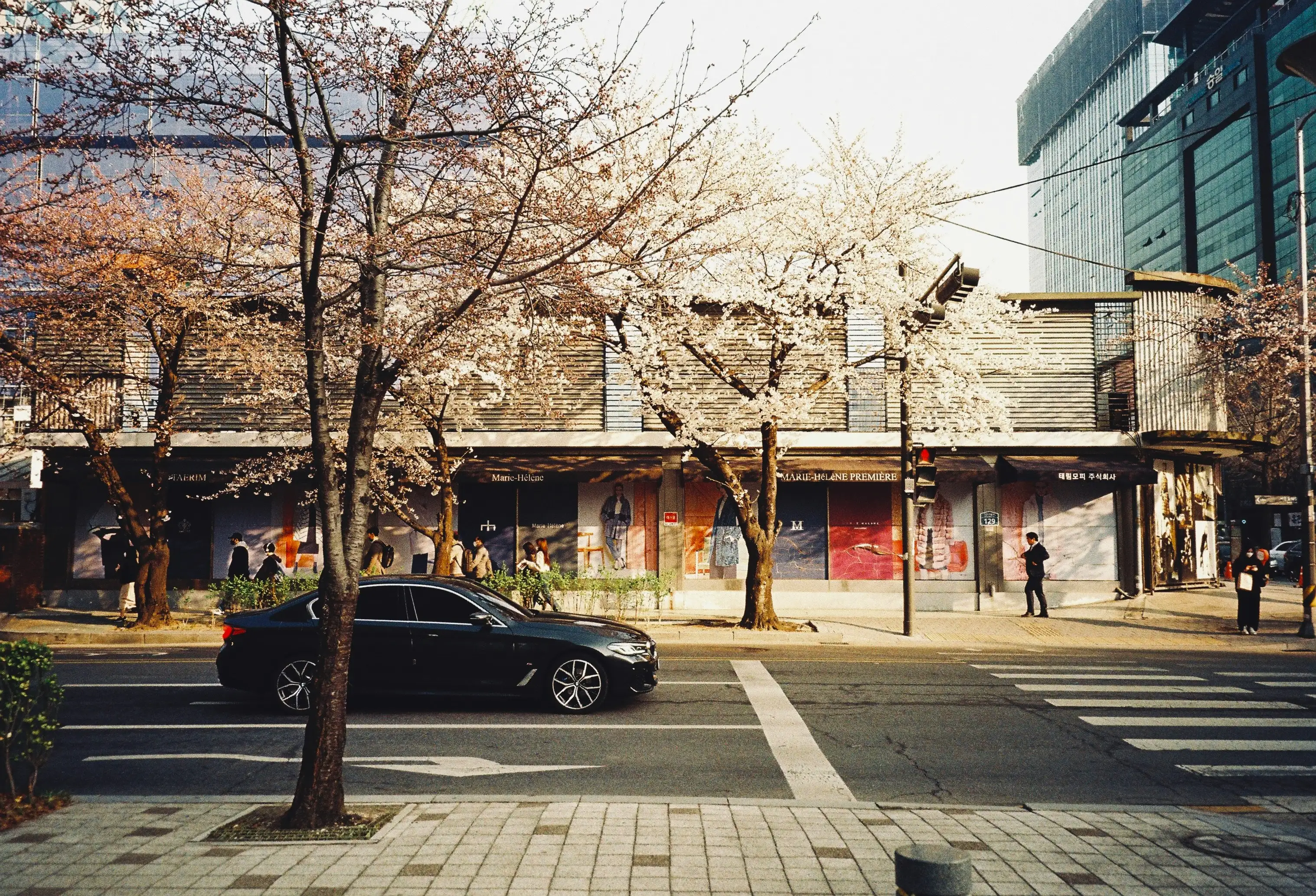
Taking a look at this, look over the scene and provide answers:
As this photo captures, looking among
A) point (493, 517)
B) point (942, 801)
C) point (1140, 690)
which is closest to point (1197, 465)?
point (1140, 690)

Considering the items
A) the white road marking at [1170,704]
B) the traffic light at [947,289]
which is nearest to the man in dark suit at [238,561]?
the traffic light at [947,289]

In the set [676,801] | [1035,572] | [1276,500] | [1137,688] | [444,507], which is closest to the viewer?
[676,801]

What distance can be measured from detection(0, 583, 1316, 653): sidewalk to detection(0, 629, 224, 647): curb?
0.7 inches

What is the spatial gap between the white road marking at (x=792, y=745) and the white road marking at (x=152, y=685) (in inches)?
278

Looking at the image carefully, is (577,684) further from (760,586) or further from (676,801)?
(760,586)

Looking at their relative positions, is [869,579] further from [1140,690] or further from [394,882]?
[394,882]

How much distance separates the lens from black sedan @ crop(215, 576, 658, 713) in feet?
36.7

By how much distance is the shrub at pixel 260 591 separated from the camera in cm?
2022

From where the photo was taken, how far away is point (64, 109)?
23.6 ft

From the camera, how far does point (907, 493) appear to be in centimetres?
1917

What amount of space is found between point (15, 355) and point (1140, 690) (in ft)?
58.1

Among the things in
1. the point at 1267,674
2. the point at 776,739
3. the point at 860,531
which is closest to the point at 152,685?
the point at 776,739

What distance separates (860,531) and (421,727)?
15.8 metres

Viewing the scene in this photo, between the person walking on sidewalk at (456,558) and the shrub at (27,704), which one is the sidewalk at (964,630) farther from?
the shrub at (27,704)
